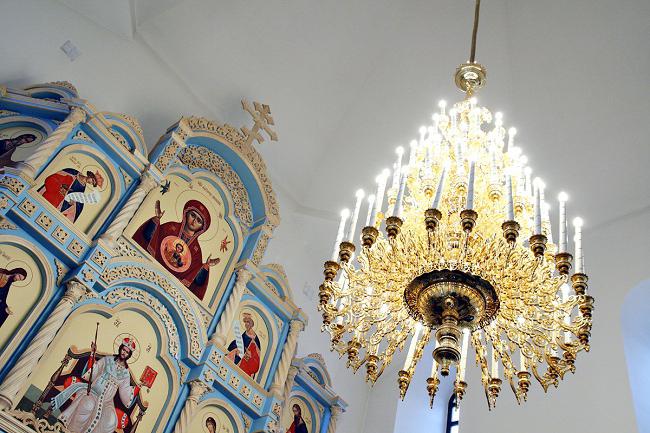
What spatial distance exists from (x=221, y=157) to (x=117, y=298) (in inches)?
98.8

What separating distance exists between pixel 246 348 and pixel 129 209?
2.03 metres

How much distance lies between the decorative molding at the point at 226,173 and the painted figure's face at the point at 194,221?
61 cm

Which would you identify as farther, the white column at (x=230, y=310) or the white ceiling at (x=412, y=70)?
the white ceiling at (x=412, y=70)

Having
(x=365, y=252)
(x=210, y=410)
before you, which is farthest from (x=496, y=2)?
(x=210, y=410)

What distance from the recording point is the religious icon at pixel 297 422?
7.54 m

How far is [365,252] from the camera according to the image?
17.0ft

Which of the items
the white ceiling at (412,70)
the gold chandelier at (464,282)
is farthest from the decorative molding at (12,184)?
the white ceiling at (412,70)

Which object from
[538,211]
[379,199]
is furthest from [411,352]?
[538,211]

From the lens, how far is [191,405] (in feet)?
20.4

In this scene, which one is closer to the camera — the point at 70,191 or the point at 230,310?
the point at 70,191

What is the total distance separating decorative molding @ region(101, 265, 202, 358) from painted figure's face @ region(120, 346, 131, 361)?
66 centimetres

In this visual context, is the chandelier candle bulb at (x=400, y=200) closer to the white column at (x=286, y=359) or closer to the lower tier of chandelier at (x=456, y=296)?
the lower tier of chandelier at (x=456, y=296)

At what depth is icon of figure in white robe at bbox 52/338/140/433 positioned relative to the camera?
533 cm

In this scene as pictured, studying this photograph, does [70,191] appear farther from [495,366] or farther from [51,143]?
[495,366]
